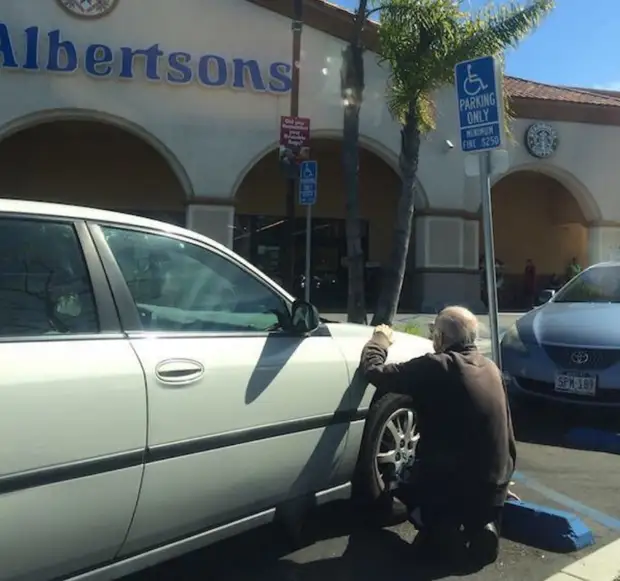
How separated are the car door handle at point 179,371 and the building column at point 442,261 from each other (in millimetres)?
15675

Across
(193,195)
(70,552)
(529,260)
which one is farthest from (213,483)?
(529,260)

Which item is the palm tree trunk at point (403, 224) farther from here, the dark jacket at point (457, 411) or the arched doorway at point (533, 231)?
the arched doorway at point (533, 231)

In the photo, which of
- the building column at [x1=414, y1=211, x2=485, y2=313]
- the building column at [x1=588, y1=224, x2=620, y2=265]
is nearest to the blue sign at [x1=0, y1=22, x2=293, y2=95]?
the building column at [x1=414, y1=211, x2=485, y2=313]

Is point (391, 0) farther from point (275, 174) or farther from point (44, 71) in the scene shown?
point (275, 174)

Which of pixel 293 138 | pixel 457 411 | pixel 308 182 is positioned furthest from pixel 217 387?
pixel 293 138

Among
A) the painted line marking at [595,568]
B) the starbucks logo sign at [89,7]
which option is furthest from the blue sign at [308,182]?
the painted line marking at [595,568]

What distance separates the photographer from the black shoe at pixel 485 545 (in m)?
3.75

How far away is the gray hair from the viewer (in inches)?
152

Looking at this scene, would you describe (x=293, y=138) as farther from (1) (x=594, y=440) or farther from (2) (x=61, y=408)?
(2) (x=61, y=408)

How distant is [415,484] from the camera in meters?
3.85

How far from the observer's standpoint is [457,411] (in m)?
3.76

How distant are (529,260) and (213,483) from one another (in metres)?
21.5

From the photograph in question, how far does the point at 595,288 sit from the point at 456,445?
15.6 ft

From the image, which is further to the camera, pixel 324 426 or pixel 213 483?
pixel 324 426
